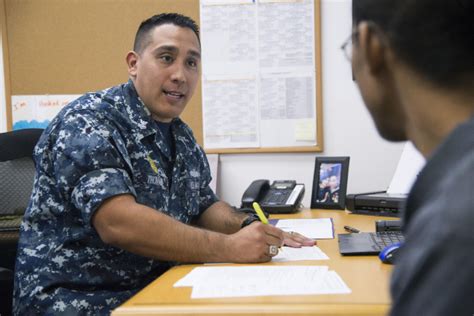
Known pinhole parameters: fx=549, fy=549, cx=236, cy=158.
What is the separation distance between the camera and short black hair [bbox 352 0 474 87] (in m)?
Result: 0.51

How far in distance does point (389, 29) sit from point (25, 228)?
120cm

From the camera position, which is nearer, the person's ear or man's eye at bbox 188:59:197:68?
the person's ear

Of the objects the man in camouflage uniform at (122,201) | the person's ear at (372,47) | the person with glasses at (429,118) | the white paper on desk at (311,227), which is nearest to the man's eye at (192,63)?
the man in camouflage uniform at (122,201)

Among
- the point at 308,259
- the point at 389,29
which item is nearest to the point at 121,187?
the point at 308,259

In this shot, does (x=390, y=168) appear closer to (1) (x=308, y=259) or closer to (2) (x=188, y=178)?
(2) (x=188, y=178)

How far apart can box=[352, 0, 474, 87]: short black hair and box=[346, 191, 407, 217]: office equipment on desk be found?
4.59 feet

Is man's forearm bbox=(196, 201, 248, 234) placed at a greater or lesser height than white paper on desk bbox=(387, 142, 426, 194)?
lesser

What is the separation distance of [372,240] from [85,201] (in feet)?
2.30

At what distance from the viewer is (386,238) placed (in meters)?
1.37

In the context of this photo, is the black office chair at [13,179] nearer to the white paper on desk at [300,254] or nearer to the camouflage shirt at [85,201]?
the camouflage shirt at [85,201]

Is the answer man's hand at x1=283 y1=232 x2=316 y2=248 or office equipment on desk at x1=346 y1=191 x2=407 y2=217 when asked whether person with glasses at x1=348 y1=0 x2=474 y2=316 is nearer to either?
man's hand at x1=283 y1=232 x2=316 y2=248

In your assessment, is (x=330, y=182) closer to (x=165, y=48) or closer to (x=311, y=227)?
(x=311, y=227)

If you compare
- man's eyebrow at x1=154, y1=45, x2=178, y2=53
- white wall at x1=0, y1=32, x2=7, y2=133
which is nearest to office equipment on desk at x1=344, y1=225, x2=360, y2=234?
man's eyebrow at x1=154, y1=45, x2=178, y2=53

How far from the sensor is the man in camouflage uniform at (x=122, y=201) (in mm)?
1264
